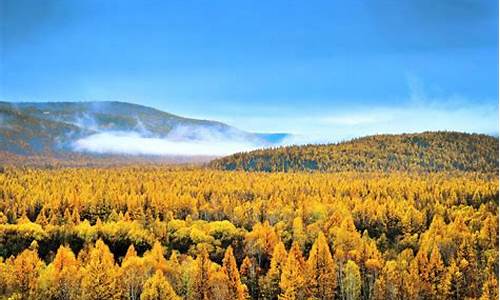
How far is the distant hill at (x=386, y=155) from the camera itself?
43094 millimetres

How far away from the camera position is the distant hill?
43.1m

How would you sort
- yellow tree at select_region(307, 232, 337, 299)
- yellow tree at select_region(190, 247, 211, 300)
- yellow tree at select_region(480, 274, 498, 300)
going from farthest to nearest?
1. yellow tree at select_region(307, 232, 337, 299)
2. yellow tree at select_region(190, 247, 211, 300)
3. yellow tree at select_region(480, 274, 498, 300)

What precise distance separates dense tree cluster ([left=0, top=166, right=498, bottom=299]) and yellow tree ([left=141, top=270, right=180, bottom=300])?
0.11 feet

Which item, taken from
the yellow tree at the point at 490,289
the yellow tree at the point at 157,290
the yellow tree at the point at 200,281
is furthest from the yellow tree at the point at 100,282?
the yellow tree at the point at 490,289

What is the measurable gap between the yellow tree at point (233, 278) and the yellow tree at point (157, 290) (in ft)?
3.96

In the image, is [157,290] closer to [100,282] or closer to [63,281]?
[100,282]

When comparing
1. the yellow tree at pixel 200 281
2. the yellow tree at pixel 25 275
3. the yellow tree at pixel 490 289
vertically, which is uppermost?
the yellow tree at pixel 490 289

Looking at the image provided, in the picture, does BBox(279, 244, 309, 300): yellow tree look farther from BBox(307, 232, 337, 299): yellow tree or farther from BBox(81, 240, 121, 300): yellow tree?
BBox(81, 240, 121, 300): yellow tree

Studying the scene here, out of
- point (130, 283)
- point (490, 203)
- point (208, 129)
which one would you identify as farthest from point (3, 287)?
point (208, 129)

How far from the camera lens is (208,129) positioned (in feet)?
449

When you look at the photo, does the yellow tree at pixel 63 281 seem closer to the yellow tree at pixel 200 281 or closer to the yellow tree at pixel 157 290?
the yellow tree at pixel 157 290

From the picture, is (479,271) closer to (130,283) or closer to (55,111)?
(130,283)

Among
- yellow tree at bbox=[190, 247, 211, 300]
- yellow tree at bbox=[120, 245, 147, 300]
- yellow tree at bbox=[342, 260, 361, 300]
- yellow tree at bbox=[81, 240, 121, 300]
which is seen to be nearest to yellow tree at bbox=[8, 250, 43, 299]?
yellow tree at bbox=[81, 240, 121, 300]

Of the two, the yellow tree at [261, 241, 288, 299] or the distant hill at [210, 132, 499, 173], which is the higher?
the distant hill at [210, 132, 499, 173]
